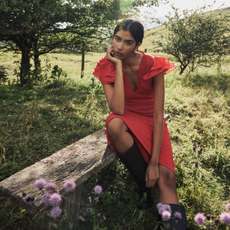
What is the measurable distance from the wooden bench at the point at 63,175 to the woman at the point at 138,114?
251 millimetres

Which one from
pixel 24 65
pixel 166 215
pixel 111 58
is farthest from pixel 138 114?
pixel 24 65

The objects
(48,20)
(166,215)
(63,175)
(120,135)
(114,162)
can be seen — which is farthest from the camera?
(48,20)

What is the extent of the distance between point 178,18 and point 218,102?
6.44 metres

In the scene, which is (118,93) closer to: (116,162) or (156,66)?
(156,66)

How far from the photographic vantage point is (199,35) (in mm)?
8961

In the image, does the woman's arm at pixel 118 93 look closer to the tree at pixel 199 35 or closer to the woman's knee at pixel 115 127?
the woman's knee at pixel 115 127

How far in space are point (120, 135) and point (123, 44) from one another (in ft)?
3.11

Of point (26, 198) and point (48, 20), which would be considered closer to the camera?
point (26, 198)

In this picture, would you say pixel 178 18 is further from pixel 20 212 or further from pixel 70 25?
pixel 20 212

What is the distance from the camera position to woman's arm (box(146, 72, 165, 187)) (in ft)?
6.06

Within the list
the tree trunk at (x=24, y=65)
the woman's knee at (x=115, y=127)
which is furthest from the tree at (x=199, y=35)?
the woman's knee at (x=115, y=127)

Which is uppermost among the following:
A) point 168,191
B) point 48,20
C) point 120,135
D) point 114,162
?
point 48,20

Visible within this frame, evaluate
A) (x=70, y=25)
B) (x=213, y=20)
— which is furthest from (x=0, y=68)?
(x=213, y=20)

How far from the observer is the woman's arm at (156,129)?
185 centimetres
